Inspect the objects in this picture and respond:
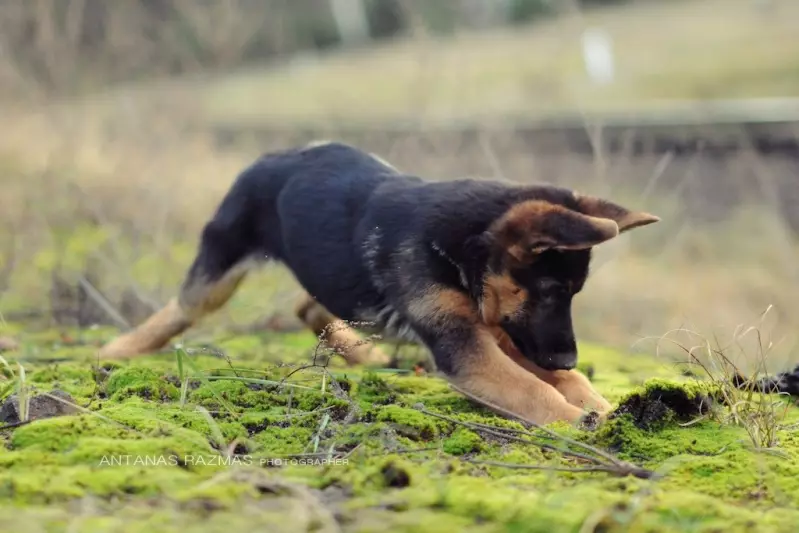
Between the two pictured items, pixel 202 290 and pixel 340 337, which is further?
pixel 202 290

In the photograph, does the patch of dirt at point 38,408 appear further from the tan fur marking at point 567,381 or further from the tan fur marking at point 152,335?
the tan fur marking at point 152,335

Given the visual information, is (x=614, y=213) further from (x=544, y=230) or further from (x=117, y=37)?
(x=117, y=37)

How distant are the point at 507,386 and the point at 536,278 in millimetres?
565

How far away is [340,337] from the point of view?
5.57 m

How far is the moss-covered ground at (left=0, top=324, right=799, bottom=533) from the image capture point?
2717mm

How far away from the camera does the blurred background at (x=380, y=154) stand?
315 inches

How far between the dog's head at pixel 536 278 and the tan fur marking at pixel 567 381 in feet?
0.50

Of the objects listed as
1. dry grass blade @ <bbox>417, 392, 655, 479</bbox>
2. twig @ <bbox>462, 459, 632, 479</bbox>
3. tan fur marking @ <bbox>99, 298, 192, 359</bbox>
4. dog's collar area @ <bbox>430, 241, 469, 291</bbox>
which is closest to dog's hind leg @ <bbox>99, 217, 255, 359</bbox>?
tan fur marking @ <bbox>99, 298, 192, 359</bbox>

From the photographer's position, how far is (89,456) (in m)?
3.19

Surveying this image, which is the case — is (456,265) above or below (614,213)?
below

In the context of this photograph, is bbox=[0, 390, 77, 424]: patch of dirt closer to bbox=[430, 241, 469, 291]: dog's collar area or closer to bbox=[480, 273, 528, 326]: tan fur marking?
bbox=[430, 241, 469, 291]: dog's collar area

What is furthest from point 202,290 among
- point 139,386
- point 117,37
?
point 117,37

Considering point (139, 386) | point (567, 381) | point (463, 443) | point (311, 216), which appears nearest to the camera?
point (463, 443)

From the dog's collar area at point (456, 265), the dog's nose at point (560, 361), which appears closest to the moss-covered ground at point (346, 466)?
the dog's nose at point (560, 361)
